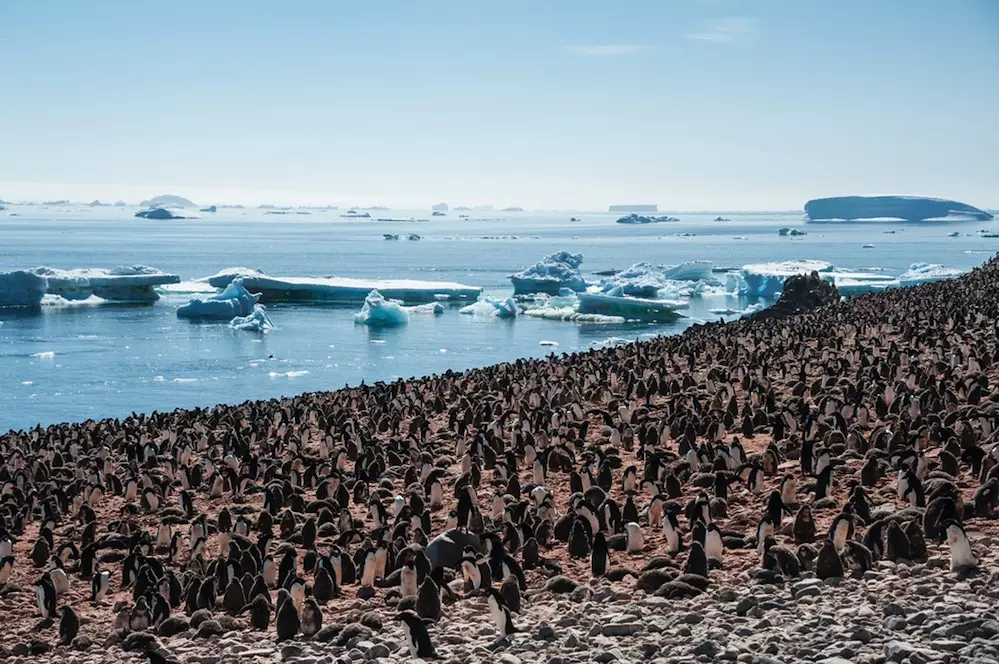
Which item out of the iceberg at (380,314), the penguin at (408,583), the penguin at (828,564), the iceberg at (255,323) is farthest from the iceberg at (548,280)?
the penguin at (828,564)

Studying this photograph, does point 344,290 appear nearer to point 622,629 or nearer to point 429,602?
point 429,602

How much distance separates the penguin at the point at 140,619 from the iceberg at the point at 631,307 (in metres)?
35.6

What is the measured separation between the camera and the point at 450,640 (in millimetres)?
6082

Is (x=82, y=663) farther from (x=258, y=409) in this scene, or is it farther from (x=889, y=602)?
(x=258, y=409)

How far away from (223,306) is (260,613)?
123ft

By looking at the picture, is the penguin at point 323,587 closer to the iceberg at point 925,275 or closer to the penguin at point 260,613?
the penguin at point 260,613

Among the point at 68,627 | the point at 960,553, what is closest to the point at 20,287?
the point at 68,627

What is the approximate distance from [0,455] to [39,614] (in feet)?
23.6

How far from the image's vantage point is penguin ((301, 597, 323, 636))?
6.49 metres

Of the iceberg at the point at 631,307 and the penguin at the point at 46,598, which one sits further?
the iceberg at the point at 631,307

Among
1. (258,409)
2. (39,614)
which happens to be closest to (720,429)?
(39,614)

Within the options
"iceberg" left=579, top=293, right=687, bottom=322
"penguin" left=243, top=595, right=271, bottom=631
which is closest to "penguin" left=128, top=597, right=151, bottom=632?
"penguin" left=243, top=595, right=271, bottom=631

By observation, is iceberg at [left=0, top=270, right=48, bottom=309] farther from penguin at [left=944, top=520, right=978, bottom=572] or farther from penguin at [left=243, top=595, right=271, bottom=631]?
penguin at [left=944, top=520, right=978, bottom=572]

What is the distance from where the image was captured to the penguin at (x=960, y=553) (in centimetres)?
608
